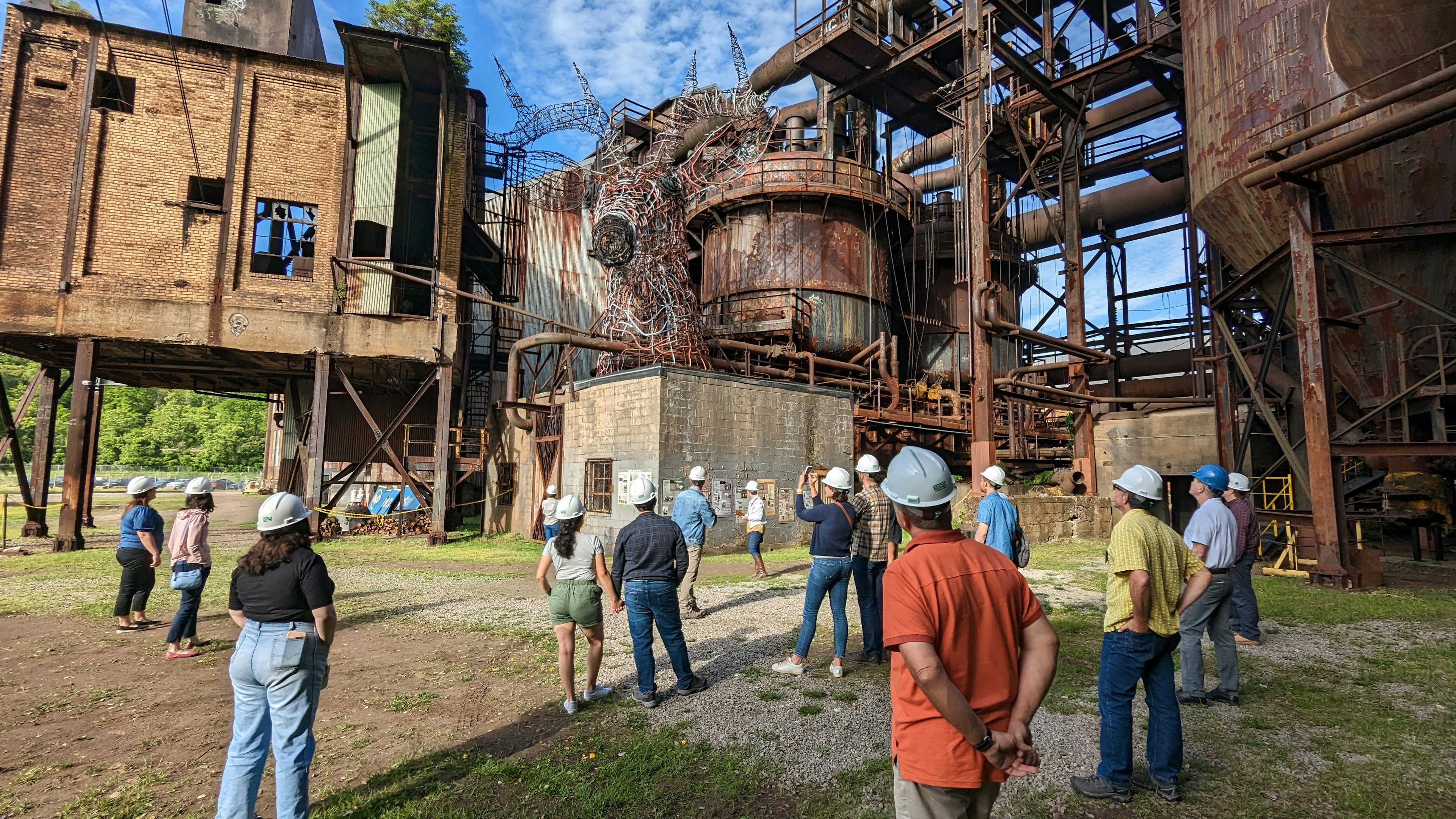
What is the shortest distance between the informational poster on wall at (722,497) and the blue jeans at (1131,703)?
34.0 feet

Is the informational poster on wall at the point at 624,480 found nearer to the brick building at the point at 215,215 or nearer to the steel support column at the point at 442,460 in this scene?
the steel support column at the point at 442,460

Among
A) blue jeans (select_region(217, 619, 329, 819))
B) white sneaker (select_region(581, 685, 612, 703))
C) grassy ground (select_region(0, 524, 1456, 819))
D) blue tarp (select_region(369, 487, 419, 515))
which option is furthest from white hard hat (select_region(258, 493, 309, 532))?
blue tarp (select_region(369, 487, 419, 515))

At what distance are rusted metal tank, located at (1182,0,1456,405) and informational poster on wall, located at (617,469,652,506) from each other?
1176 cm

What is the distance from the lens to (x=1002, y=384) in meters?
15.3

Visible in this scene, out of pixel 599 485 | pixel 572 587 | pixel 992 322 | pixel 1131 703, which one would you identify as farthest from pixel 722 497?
pixel 1131 703

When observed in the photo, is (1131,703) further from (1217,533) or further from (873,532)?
(873,532)

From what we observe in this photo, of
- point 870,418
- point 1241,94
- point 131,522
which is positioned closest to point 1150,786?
point 131,522

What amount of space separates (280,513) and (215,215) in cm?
1705

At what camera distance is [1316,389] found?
9852mm

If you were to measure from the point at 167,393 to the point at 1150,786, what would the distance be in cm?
6888

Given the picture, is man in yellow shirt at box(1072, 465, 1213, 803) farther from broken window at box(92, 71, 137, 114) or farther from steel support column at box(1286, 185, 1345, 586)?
broken window at box(92, 71, 137, 114)

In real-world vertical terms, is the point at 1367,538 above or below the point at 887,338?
below

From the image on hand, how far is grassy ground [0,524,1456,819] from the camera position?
3.57m

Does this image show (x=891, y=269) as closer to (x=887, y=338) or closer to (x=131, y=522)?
(x=887, y=338)
